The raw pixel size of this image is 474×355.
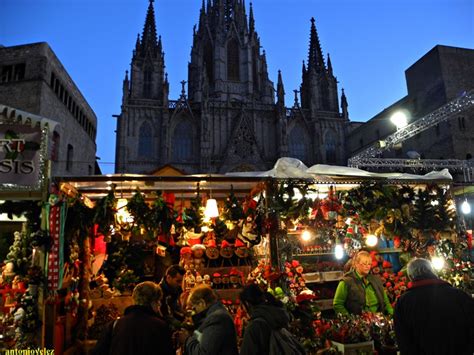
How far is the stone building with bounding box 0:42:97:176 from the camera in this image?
16.8 m

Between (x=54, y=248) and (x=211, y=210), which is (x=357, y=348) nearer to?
(x=211, y=210)

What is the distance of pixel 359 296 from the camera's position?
4.46 meters

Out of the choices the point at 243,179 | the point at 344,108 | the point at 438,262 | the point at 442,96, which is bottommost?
the point at 438,262

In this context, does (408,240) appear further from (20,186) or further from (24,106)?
(24,106)

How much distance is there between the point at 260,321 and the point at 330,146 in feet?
119

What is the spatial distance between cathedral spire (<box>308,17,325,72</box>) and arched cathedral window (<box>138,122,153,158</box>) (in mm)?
22223

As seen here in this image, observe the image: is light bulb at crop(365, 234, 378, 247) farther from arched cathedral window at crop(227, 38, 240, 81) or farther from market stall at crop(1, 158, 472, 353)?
arched cathedral window at crop(227, 38, 240, 81)

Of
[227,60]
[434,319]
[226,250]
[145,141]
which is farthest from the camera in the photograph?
[227,60]

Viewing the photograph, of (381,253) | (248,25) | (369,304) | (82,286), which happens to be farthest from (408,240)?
(248,25)

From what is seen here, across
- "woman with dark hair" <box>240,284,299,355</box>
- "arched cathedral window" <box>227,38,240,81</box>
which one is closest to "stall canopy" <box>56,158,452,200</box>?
"woman with dark hair" <box>240,284,299,355</box>

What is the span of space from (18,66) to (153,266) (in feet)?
53.1

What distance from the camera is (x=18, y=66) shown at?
1748cm

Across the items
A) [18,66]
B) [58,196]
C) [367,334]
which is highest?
[18,66]

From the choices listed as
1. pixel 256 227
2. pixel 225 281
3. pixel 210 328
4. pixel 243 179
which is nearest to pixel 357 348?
pixel 210 328
